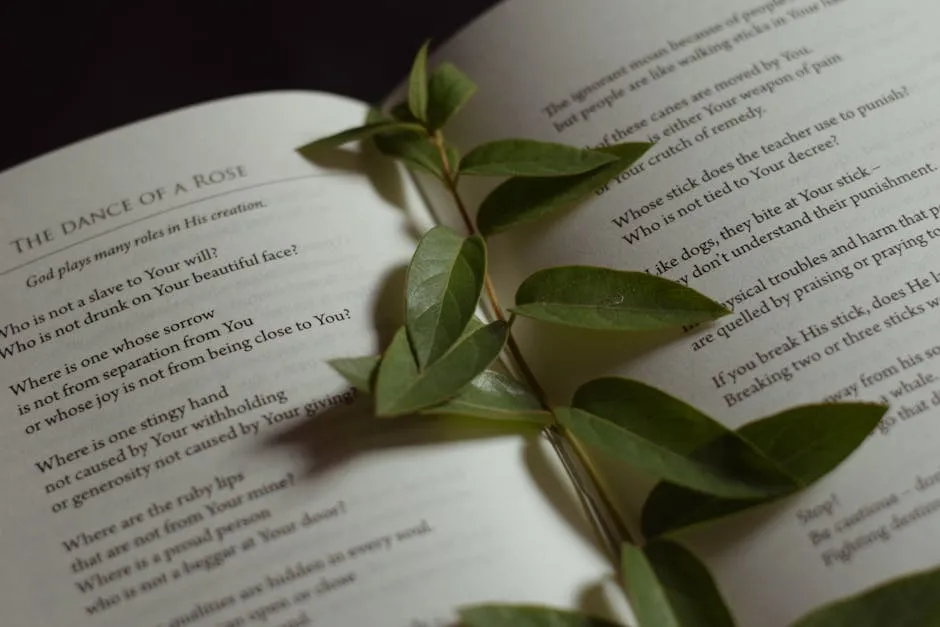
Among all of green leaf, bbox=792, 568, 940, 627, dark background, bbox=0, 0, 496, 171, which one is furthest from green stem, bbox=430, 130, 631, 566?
dark background, bbox=0, 0, 496, 171

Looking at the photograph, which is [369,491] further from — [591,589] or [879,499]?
[879,499]

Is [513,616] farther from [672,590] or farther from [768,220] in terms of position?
[768,220]

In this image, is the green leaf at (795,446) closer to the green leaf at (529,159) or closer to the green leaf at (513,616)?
the green leaf at (513,616)

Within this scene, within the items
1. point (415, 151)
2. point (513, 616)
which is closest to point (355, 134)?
point (415, 151)

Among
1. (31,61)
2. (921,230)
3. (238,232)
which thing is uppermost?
(31,61)

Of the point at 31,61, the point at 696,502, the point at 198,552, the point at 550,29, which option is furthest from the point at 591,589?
the point at 31,61

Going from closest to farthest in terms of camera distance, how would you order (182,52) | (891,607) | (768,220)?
(891,607) → (768,220) → (182,52)
